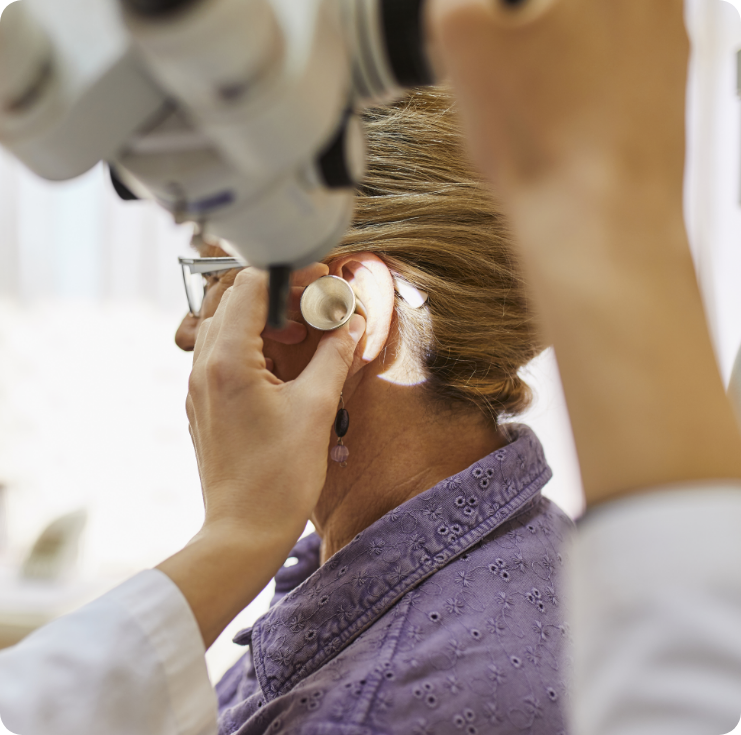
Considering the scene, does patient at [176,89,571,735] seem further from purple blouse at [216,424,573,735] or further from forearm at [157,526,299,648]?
forearm at [157,526,299,648]

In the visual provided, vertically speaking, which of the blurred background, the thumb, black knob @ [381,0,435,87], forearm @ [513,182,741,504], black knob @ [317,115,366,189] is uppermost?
black knob @ [381,0,435,87]

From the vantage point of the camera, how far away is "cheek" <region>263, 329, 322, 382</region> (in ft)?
2.77

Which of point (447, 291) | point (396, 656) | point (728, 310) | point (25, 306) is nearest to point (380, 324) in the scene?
point (447, 291)

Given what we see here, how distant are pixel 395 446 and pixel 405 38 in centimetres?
58

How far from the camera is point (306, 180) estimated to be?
15.4 inches

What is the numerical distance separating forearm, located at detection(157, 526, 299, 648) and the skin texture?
0.20 m

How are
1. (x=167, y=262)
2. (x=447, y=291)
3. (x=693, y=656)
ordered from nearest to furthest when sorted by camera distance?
(x=693, y=656) < (x=447, y=291) < (x=167, y=262)

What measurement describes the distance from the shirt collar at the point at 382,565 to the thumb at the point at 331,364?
0.18 m

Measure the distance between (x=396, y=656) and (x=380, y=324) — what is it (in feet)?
1.29

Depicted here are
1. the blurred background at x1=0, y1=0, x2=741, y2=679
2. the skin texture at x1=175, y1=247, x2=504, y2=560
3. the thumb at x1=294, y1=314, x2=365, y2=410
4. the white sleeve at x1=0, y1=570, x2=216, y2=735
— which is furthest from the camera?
→ the blurred background at x1=0, y1=0, x2=741, y2=679

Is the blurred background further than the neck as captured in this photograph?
Yes

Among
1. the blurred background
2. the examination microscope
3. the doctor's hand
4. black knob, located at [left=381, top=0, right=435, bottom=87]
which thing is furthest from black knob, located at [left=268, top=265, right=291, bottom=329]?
the blurred background

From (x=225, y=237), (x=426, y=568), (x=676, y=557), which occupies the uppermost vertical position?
(x=225, y=237)

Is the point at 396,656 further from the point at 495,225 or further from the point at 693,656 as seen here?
the point at 495,225
